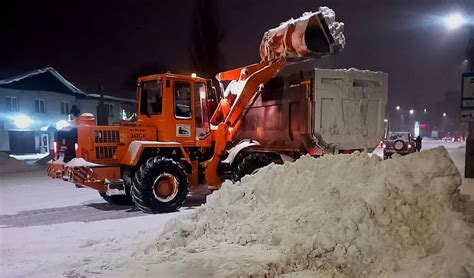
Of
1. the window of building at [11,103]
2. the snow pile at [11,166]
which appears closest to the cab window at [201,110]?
the snow pile at [11,166]

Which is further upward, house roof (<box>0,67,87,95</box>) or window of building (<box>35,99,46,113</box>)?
house roof (<box>0,67,87,95</box>)

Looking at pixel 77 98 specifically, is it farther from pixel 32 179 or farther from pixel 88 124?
pixel 88 124

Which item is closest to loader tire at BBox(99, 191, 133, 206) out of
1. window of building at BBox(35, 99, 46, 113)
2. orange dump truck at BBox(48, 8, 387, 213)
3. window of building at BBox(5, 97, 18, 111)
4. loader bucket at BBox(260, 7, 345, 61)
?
orange dump truck at BBox(48, 8, 387, 213)

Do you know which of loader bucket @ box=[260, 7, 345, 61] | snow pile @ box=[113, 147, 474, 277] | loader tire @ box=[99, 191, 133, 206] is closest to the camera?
snow pile @ box=[113, 147, 474, 277]

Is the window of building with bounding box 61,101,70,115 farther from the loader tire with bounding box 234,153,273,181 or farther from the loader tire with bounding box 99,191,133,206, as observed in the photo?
the loader tire with bounding box 234,153,273,181

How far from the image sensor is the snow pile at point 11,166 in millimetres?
20828

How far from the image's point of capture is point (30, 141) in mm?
36469

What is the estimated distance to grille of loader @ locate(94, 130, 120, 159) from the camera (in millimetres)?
9695

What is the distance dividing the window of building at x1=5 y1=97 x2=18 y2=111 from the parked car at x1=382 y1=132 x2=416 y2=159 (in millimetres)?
28774

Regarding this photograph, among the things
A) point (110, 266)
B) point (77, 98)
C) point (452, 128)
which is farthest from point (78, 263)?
point (452, 128)

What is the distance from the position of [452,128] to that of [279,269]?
290 feet

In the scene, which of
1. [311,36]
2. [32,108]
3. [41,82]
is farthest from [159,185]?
[41,82]

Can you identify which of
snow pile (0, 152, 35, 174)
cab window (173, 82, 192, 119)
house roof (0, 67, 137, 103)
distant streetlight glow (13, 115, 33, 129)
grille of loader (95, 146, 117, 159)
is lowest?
snow pile (0, 152, 35, 174)

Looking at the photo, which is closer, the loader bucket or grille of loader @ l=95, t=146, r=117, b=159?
grille of loader @ l=95, t=146, r=117, b=159
